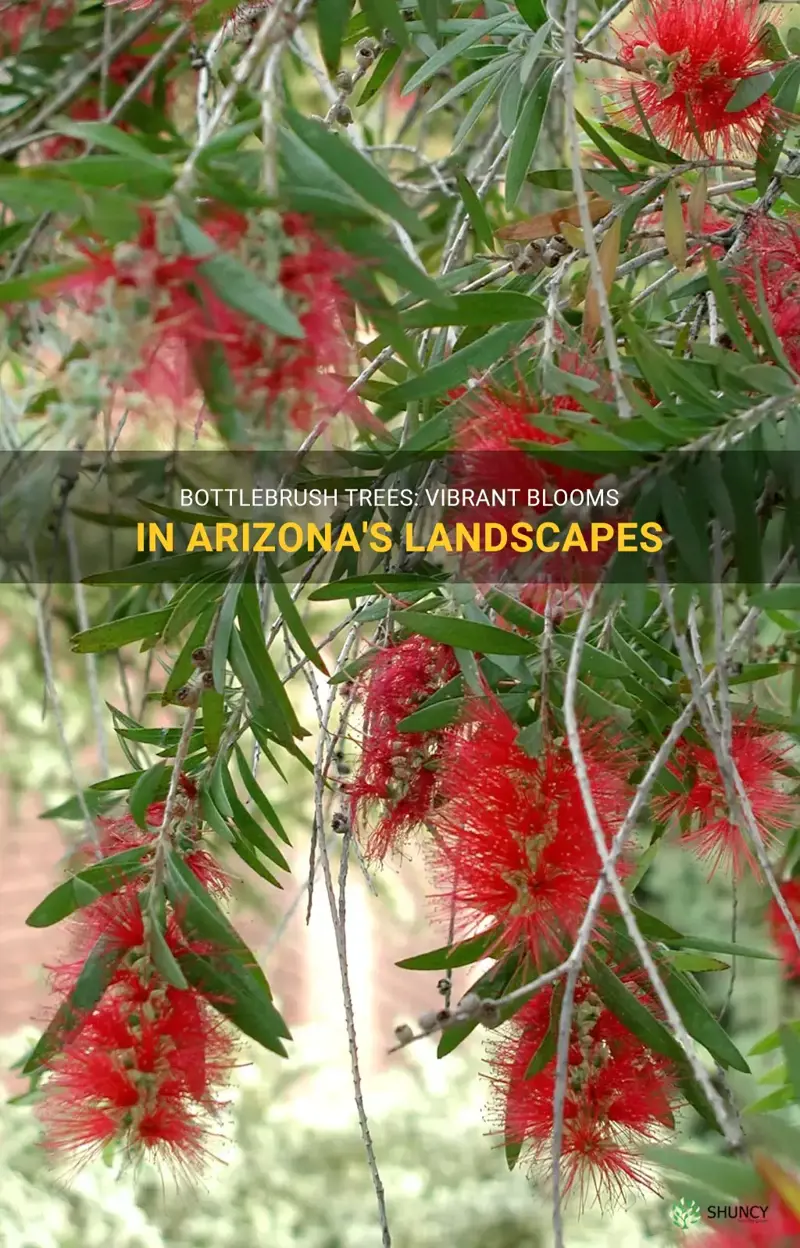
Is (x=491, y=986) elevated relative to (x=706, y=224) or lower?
lower

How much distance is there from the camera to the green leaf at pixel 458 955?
1.64 ft

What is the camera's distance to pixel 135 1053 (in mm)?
433

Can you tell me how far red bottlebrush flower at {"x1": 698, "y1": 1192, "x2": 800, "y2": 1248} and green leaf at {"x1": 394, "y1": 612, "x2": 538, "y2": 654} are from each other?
229 millimetres

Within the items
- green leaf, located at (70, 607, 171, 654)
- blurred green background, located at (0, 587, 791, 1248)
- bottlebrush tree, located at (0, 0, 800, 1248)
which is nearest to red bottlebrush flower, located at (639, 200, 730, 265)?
bottlebrush tree, located at (0, 0, 800, 1248)

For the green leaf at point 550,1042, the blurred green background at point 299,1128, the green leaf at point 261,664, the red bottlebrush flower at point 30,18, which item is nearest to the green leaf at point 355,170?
the green leaf at point 261,664

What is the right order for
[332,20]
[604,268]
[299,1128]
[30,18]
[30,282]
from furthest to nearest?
1. [299,1128]
2. [30,18]
3. [604,268]
4. [332,20]
5. [30,282]

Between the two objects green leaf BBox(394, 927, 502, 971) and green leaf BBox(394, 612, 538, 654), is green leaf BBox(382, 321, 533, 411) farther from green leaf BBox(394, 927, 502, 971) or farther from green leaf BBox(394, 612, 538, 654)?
green leaf BBox(394, 927, 502, 971)

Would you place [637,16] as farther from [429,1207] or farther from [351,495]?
[429,1207]

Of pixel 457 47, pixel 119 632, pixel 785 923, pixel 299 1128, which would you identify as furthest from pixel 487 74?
pixel 299 1128

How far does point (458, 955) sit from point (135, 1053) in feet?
0.49

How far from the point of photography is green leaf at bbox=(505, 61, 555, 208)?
22.9 inches

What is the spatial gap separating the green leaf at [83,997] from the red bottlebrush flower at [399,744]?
140mm

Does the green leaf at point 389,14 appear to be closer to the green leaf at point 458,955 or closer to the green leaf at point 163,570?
the green leaf at point 163,570

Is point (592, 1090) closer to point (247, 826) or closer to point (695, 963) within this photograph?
point (695, 963)
